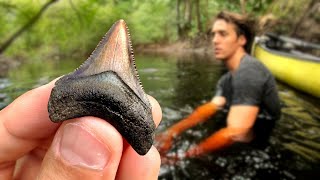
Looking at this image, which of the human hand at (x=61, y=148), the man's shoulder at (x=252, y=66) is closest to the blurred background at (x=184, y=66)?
the man's shoulder at (x=252, y=66)

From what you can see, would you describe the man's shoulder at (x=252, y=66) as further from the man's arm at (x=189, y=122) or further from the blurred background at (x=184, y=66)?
the man's arm at (x=189, y=122)

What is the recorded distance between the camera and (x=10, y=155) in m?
1.42

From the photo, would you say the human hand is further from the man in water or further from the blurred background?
the man in water

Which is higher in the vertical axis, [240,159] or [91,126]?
[91,126]

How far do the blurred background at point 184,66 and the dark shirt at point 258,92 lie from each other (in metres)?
0.21

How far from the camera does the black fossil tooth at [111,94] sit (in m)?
1.02

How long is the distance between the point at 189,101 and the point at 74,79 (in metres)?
5.86

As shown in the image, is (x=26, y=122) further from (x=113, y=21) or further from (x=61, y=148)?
(x=113, y=21)

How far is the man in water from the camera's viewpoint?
15.1ft

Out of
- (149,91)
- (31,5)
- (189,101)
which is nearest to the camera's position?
(189,101)

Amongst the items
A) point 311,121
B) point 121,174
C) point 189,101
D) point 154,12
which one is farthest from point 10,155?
point 154,12

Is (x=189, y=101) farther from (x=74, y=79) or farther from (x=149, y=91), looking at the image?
(x=74, y=79)

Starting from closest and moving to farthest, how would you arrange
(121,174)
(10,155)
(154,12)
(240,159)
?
(121,174)
(10,155)
(240,159)
(154,12)

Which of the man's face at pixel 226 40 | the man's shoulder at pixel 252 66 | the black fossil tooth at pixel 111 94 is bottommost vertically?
the man's shoulder at pixel 252 66
